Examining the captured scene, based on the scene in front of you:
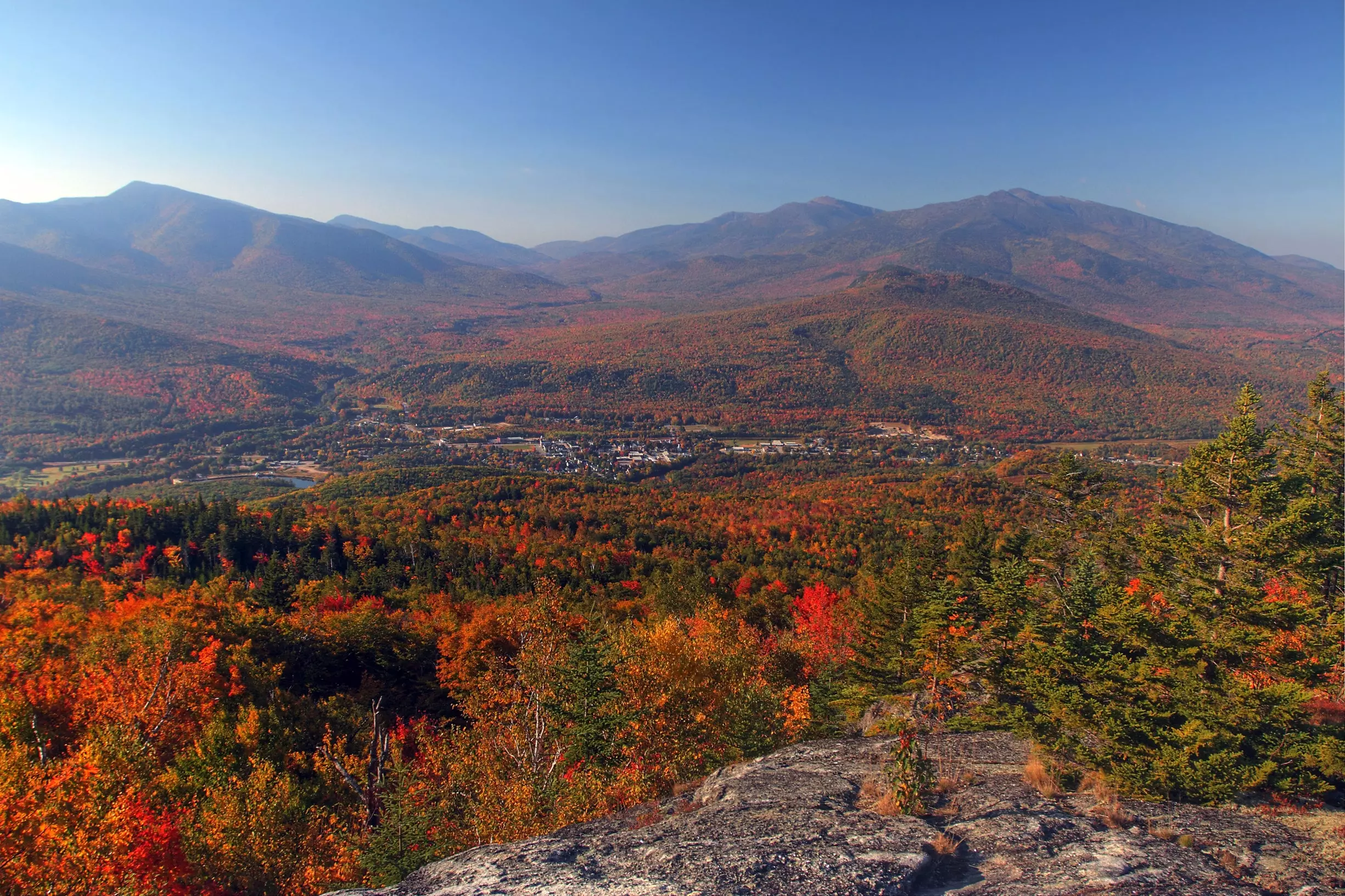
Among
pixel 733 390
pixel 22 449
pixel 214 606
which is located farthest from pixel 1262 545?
pixel 733 390

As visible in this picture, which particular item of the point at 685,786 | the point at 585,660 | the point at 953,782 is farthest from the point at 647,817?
the point at 953,782

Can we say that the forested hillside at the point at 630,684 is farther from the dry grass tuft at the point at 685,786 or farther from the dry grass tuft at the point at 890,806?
the dry grass tuft at the point at 890,806

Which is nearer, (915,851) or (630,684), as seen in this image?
(915,851)

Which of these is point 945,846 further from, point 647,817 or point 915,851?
point 647,817

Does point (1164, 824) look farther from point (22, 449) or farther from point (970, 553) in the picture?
point (22, 449)

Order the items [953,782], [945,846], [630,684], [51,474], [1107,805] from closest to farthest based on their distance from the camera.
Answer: [945,846] → [1107,805] → [953,782] → [630,684] → [51,474]

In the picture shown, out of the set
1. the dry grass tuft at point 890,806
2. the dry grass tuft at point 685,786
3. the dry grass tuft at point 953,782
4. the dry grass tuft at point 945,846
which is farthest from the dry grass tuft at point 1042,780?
the dry grass tuft at point 685,786
